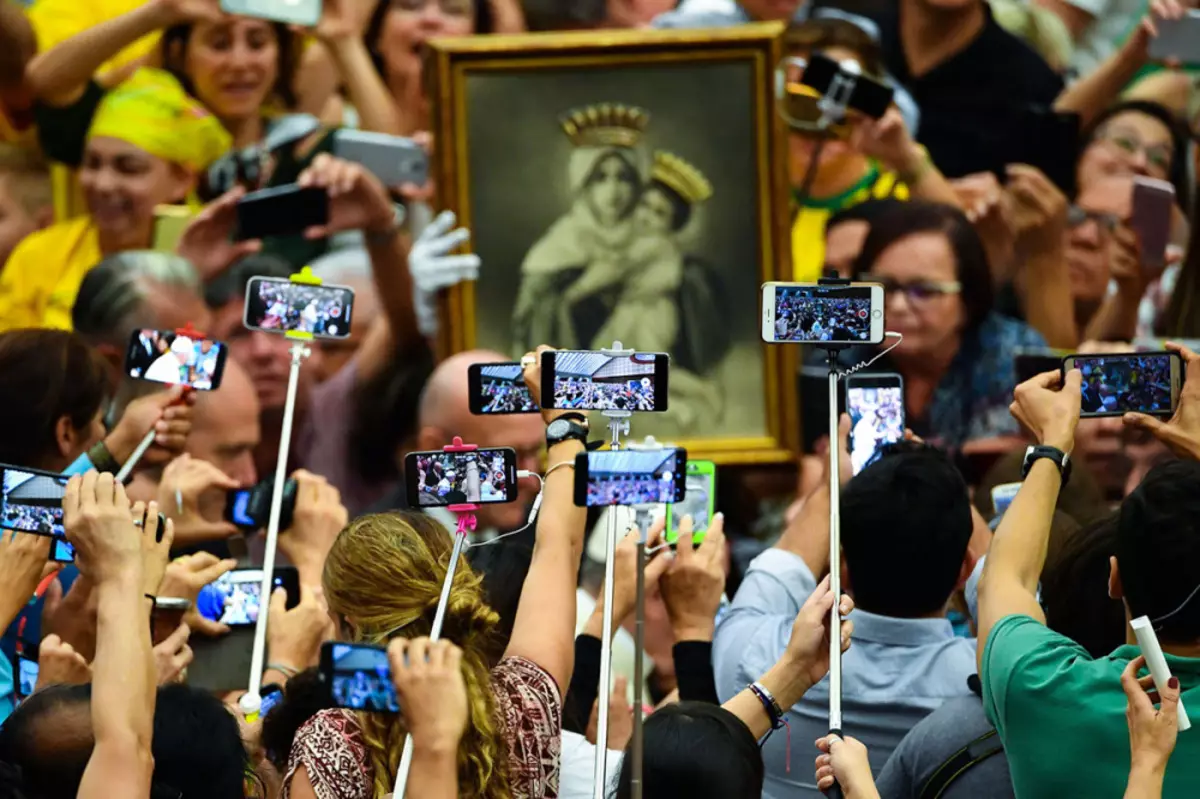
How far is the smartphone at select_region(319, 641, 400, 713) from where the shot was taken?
200 cm

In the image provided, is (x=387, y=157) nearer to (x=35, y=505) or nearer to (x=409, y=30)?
(x=409, y=30)

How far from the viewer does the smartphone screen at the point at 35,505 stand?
264 cm

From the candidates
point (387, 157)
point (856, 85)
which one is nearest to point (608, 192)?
point (387, 157)

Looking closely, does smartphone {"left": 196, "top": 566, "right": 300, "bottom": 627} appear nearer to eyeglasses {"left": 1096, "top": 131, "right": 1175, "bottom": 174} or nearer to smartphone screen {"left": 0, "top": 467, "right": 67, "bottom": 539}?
smartphone screen {"left": 0, "top": 467, "right": 67, "bottom": 539}

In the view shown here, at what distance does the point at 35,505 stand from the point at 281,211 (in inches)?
96.9

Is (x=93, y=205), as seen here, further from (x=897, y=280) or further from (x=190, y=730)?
(x=190, y=730)

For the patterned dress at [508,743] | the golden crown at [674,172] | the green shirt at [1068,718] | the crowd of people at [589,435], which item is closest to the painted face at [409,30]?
the crowd of people at [589,435]

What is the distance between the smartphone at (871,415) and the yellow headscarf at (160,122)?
2.89 m

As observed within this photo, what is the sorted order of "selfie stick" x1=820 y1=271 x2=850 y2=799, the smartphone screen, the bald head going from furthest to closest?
the bald head → the smartphone screen → "selfie stick" x1=820 y1=271 x2=850 y2=799

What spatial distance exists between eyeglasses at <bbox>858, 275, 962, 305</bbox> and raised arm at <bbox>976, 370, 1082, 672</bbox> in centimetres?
271

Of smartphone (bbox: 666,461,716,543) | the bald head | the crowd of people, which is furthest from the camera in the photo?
the bald head

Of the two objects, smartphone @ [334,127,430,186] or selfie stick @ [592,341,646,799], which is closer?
selfie stick @ [592,341,646,799]

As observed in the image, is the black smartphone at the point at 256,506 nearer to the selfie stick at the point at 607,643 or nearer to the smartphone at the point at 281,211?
the selfie stick at the point at 607,643

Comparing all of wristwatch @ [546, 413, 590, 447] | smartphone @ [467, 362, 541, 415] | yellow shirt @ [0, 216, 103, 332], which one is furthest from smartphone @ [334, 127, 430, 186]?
wristwatch @ [546, 413, 590, 447]
